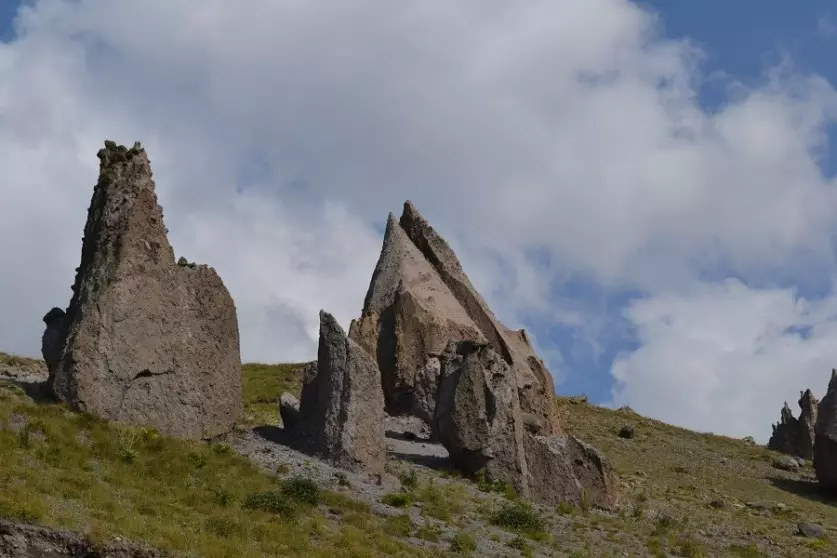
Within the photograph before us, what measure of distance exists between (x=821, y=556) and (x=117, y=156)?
79.1 feet

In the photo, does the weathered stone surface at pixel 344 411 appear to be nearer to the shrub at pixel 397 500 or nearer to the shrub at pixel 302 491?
the shrub at pixel 397 500

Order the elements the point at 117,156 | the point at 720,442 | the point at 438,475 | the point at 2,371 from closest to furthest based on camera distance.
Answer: the point at 117,156 < the point at 438,475 < the point at 2,371 < the point at 720,442

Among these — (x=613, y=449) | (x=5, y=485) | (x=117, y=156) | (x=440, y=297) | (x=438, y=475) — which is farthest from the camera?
(x=613, y=449)

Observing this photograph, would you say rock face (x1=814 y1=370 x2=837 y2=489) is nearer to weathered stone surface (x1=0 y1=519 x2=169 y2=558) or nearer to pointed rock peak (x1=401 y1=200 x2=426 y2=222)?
pointed rock peak (x1=401 y1=200 x2=426 y2=222)

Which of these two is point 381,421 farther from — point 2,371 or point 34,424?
→ point 2,371

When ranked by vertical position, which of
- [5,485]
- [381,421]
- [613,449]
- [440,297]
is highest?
[440,297]

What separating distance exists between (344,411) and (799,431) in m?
48.0

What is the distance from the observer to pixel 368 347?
133ft

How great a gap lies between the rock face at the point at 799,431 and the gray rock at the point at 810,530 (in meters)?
31.6

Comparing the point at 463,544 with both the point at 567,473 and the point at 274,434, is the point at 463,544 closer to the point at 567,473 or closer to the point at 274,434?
the point at 274,434

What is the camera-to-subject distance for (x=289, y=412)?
104 feet

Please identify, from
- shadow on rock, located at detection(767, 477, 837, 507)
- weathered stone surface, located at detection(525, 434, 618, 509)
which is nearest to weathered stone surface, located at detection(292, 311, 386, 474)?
weathered stone surface, located at detection(525, 434, 618, 509)

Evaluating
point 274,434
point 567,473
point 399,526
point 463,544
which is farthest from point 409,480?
point 567,473

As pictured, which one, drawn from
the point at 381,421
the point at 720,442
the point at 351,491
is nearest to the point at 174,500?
the point at 351,491
